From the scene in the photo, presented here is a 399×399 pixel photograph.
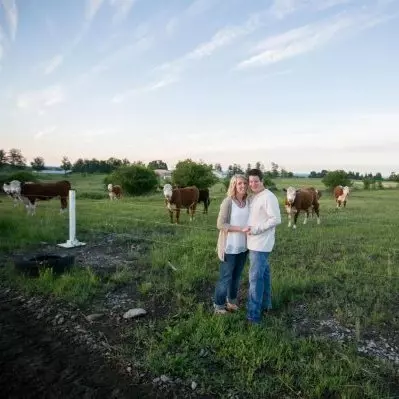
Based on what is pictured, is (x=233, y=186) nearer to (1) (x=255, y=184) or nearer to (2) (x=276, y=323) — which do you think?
(1) (x=255, y=184)

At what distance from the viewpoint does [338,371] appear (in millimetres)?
4078

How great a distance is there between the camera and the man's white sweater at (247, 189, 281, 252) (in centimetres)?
496

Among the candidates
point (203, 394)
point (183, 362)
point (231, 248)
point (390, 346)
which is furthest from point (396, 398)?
point (231, 248)

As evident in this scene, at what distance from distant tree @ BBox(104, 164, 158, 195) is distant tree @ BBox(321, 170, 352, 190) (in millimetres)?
29496

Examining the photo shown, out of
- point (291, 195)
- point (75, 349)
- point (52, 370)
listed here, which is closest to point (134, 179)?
point (291, 195)

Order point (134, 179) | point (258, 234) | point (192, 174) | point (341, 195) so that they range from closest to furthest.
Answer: point (258, 234), point (341, 195), point (134, 179), point (192, 174)

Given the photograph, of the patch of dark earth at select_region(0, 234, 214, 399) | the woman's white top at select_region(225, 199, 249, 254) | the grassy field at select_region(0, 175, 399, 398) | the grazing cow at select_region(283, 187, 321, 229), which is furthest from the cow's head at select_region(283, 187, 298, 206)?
the woman's white top at select_region(225, 199, 249, 254)

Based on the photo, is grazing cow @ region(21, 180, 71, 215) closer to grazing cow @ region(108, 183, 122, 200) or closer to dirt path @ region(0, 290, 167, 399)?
dirt path @ region(0, 290, 167, 399)

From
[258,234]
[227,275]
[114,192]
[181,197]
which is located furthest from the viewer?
[114,192]

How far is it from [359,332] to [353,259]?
3.85m

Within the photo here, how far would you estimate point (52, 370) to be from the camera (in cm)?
416

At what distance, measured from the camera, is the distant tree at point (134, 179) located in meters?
44.2

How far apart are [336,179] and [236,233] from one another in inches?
2272

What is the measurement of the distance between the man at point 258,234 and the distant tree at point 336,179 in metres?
56.9
